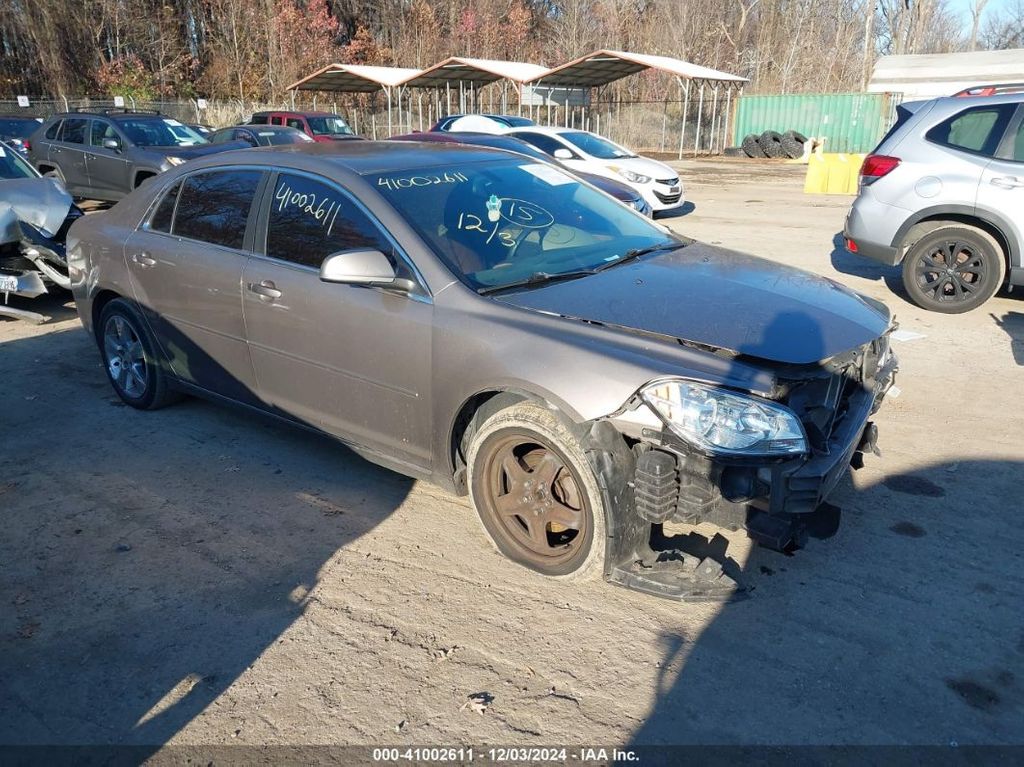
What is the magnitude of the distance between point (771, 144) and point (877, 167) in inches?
882

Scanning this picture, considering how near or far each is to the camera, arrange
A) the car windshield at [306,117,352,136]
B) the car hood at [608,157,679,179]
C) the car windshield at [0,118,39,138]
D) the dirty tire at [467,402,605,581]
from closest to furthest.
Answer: the dirty tire at [467,402,605,581] < the car hood at [608,157,679,179] < the car windshield at [0,118,39,138] < the car windshield at [306,117,352,136]

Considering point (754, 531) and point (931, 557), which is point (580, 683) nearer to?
point (754, 531)

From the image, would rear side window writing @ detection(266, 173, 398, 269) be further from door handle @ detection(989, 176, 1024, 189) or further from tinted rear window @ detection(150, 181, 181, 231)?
door handle @ detection(989, 176, 1024, 189)

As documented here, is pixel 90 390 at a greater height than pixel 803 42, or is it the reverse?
pixel 803 42

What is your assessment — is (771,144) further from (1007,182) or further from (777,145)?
(1007,182)

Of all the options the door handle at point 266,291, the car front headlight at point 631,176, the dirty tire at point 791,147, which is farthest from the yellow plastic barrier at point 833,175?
the door handle at point 266,291

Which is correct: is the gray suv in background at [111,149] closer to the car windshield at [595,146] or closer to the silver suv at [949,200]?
the car windshield at [595,146]

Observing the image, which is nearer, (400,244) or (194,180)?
(400,244)

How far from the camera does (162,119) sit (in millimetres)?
14820

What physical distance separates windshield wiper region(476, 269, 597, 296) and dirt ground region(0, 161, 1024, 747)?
3.82 feet

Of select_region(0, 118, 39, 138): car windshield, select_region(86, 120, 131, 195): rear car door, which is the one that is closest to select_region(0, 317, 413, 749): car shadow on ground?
select_region(86, 120, 131, 195): rear car door

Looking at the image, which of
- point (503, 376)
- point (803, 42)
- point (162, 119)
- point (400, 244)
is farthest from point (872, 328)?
point (803, 42)

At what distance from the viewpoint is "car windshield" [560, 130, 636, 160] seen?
49.2ft

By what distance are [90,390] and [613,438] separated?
4.48 meters
